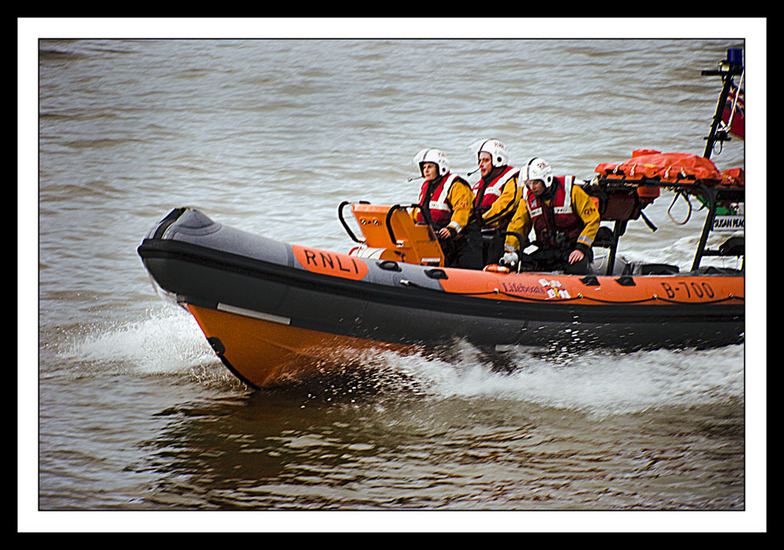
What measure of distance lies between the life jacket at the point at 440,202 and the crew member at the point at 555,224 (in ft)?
0.94

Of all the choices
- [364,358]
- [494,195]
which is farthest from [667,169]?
[364,358]

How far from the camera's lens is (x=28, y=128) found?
2.88 metres

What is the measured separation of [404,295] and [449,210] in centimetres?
63

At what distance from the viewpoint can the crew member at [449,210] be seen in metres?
3.62

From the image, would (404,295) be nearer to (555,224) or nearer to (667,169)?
(555,224)

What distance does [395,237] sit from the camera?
11.3 ft

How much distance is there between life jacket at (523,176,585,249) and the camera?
3.66 meters

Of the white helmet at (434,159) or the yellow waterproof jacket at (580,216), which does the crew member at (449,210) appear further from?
the yellow waterproof jacket at (580,216)

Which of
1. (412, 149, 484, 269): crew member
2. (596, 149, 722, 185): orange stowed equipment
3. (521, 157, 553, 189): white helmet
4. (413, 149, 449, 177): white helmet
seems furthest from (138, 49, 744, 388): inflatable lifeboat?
(413, 149, 449, 177): white helmet

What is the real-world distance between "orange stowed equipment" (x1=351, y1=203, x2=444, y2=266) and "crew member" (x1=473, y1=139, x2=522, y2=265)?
0.81 feet

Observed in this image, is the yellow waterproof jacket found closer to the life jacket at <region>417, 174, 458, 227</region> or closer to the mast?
the life jacket at <region>417, 174, 458, 227</region>
